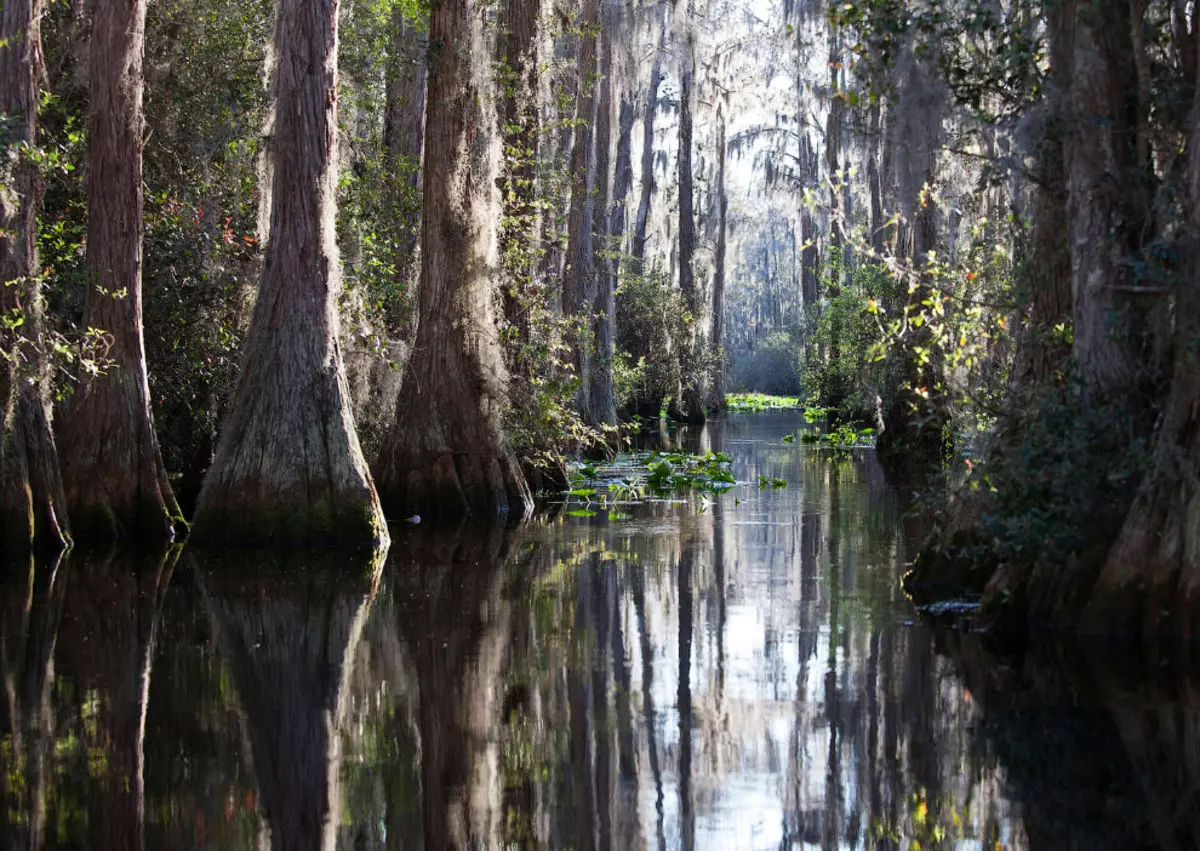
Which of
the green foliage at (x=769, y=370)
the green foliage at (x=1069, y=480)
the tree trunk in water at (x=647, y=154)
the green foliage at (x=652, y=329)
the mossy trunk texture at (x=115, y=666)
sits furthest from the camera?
the green foliage at (x=769, y=370)

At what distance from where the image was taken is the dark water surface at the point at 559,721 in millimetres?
4383

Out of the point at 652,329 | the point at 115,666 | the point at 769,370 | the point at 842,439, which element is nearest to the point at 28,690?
the point at 115,666

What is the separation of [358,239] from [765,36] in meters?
23.1

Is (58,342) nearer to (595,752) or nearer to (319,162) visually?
(319,162)

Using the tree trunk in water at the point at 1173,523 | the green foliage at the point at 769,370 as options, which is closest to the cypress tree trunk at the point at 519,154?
the tree trunk in water at the point at 1173,523

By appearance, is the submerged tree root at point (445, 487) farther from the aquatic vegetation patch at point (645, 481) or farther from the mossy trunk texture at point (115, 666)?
the mossy trunk texture at point (115, 666)

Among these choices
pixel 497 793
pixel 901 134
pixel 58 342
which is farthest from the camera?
A: pixel 58 342

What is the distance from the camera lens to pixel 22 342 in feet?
36.3

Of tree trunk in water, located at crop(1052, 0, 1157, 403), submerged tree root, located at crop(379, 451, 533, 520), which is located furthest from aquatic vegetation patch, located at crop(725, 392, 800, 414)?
tree trunk in water, located at crop(1052, 0, 1157, 403)

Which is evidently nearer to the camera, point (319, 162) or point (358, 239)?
point (319, 162)

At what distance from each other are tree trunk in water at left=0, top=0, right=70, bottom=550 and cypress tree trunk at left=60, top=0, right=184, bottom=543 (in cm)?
76

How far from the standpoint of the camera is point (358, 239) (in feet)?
53.9

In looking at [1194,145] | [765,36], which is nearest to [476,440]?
[1194,145]

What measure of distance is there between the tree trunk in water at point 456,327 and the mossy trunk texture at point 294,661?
3.00 m
